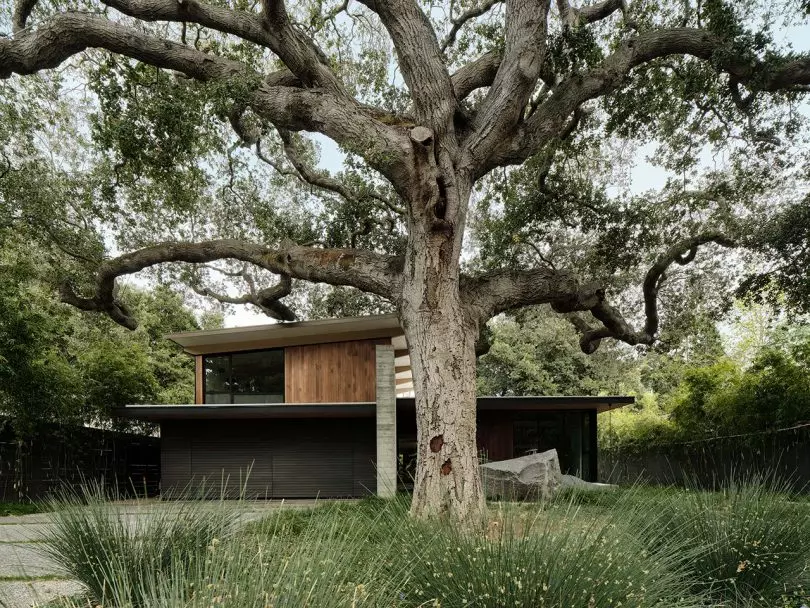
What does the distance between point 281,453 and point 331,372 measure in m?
2.60

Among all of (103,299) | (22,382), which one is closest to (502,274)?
(103,299)

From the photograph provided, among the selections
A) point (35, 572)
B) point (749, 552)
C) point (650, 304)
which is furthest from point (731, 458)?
point (35, 572)

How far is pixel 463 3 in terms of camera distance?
37.3 ft

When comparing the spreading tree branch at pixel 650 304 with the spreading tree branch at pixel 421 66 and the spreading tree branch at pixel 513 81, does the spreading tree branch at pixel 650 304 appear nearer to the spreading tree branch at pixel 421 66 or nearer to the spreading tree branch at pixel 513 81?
the spreading tree branch at pixel 513 81

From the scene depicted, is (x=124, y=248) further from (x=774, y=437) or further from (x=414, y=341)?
(x=774, y=437)

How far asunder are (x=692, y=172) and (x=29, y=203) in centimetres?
1202

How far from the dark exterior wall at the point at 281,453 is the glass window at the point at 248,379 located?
83 cm

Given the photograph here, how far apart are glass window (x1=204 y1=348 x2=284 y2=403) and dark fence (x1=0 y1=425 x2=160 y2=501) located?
2.81 metres

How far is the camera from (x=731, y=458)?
13.9m

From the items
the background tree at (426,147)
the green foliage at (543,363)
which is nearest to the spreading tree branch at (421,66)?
the background tree at (426,147)

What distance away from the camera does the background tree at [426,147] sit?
24.6ft

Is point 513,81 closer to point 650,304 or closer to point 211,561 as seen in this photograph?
point 650,304

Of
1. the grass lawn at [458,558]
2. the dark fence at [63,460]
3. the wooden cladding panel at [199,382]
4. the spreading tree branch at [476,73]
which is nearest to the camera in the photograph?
the grass lawn at [458,558]

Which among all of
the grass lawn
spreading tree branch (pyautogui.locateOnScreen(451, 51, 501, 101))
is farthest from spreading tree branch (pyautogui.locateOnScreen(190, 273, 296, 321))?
the grass lawn
